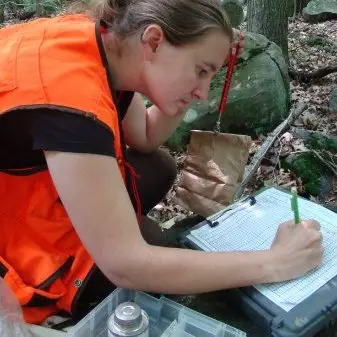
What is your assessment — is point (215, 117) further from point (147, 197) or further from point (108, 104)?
point (108, 104)

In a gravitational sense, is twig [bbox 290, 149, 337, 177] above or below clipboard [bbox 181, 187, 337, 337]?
below

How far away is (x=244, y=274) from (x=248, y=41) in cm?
340

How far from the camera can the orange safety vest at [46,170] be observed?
144 cm

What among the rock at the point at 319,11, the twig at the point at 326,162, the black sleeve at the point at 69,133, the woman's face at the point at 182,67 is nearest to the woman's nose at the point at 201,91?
the woman's face at the point at 182,67

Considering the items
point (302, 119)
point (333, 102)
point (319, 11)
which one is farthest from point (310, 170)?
point (319, 11)

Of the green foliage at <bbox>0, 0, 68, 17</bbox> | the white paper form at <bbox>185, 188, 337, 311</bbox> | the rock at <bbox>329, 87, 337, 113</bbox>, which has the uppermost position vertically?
the white paper form at <bbox>185, 188, 337, 311</bbox>

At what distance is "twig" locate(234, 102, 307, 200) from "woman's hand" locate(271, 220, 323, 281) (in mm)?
758

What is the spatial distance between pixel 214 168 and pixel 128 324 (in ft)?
3.30

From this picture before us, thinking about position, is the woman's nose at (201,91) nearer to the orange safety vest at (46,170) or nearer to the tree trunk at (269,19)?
the orange safety vest at (46,170)

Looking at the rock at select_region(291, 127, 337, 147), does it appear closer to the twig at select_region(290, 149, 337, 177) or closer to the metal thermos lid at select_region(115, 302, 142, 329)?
the twig at select_region(290, 149, 337, 177)

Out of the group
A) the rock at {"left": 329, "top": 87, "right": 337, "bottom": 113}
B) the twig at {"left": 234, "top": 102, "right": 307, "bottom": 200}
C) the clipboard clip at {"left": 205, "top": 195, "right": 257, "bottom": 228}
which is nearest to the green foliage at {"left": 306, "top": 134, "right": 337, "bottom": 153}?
the twig at {"left": 234, "top": 102, "right": 307, "bottom": 200}

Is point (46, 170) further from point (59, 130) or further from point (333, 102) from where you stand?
point (333, 102)

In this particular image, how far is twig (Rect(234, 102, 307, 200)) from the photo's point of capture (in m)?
2.90

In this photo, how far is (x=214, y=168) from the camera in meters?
2.24
